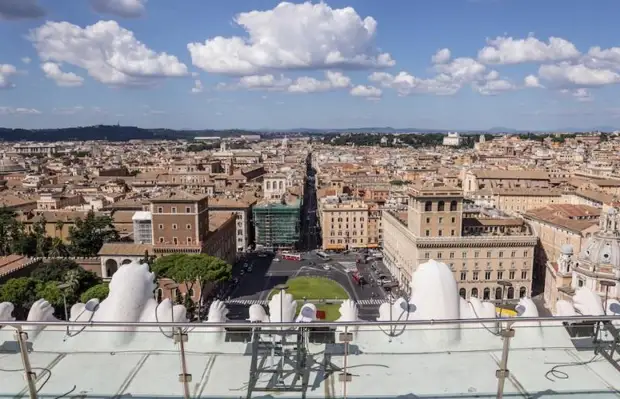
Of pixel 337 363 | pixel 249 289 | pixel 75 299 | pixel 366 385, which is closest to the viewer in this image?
pixel 366 385

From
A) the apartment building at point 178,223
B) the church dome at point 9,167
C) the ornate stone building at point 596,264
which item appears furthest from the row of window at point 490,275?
the church dome at point 9,167

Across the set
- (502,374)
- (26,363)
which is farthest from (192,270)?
(502,374)

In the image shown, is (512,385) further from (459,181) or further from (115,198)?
(459,181)

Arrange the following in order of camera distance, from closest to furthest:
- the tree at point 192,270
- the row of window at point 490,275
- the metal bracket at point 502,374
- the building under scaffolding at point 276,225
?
the metal bracket at point 502,374
the tree at point 192,270
the row of window at point 490,275
the building under scaffolding at point 276,225

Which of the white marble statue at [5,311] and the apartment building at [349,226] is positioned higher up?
the white marble statue at [5,311]

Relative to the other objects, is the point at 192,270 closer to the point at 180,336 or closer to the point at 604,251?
the point at 604,251

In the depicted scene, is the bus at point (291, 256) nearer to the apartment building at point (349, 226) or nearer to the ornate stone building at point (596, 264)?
the apartment building at point (349, 226)

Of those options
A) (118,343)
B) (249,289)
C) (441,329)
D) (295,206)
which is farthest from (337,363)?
(295,206)
